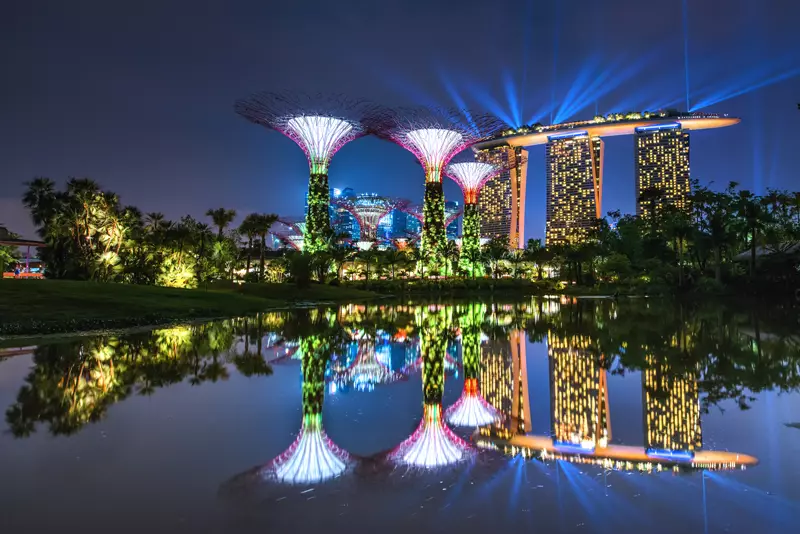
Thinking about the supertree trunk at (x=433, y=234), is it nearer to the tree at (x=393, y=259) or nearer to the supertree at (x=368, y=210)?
the tree at (x=393, y=259)

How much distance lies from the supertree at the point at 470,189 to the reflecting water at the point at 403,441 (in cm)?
7009

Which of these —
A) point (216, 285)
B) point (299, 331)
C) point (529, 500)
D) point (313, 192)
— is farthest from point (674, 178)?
point (529, 500)

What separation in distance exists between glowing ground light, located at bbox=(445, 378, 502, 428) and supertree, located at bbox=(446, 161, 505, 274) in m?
74.5

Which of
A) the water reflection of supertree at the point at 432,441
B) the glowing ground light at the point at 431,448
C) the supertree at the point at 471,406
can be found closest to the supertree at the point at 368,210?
the supertree at the point at 471,406

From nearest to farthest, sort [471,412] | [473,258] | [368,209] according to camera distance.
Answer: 1. [471,412]
2. [473,258]
3. [368,209]

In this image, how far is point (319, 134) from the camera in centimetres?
5916

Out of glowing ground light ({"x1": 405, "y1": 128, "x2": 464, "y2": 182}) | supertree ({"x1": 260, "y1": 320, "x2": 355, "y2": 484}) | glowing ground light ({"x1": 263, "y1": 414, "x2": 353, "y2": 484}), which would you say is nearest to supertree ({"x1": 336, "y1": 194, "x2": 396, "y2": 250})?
glowing ground light ({"x1": 405, "y1": 128, "x2": 464, "y2": 182})

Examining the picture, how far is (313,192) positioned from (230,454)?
5892cm

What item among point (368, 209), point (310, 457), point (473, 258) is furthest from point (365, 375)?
point (368, 209)

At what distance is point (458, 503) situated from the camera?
5422 mm

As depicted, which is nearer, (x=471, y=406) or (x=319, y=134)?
(x=471, y=406)

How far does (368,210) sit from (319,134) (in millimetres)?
59103

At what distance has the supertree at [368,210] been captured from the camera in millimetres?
118000

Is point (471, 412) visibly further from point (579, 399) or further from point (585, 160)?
point (585, 160)
